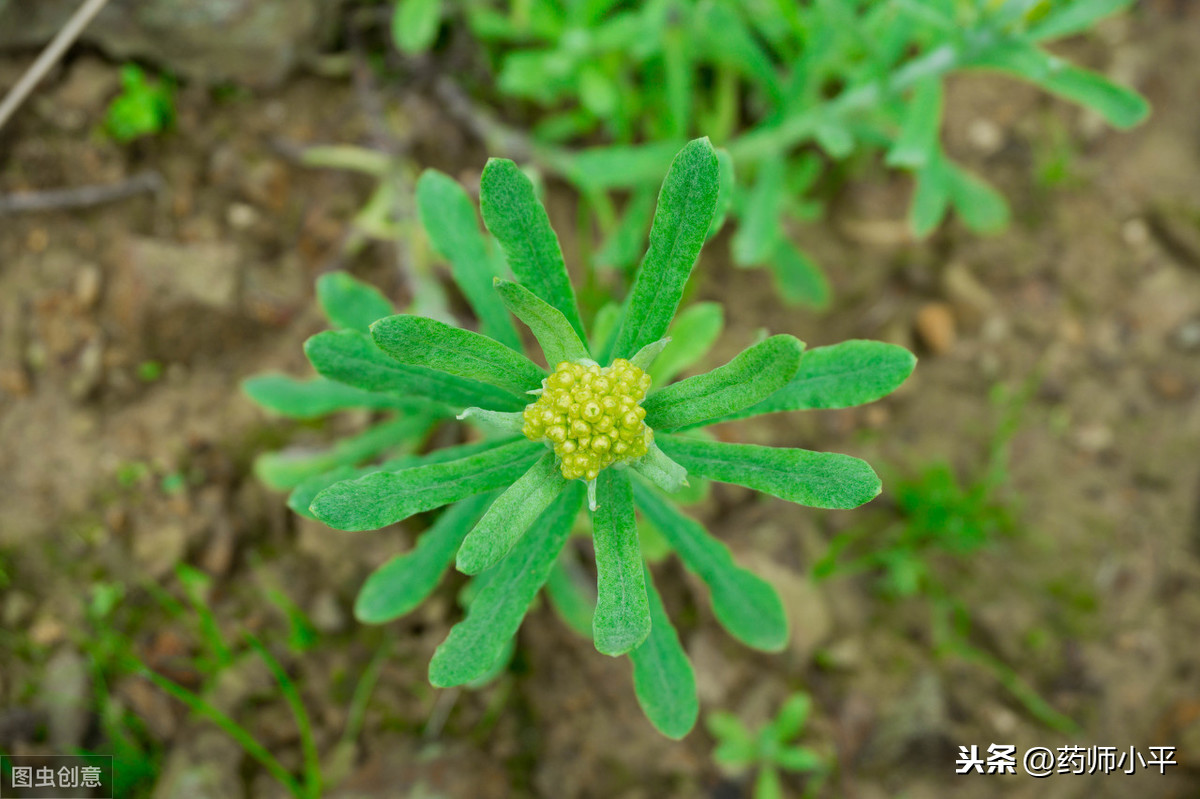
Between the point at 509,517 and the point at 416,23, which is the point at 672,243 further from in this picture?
the point at 416,23

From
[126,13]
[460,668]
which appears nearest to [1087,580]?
[460,668]

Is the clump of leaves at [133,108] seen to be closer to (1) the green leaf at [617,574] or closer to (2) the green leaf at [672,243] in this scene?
(2) the green leaf at [672,243]

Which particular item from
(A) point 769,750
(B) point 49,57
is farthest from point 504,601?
(B) point 49,57

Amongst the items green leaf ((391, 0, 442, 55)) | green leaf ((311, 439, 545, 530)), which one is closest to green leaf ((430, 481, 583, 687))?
green leaf ((311, 439, 545, 530))

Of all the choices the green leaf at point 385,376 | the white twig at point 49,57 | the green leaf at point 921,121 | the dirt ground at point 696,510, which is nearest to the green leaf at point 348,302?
the green leaf at point 385,376

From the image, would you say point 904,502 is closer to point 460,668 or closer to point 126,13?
point 460,668

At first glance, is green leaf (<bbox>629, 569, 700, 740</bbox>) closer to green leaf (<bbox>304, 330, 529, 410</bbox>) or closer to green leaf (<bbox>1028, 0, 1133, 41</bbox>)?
green leaf (<bbox>304, 330, 529, 410</bbox>)
